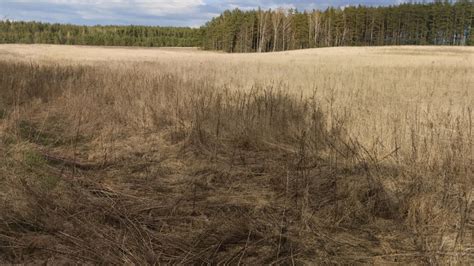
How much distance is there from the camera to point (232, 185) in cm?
409

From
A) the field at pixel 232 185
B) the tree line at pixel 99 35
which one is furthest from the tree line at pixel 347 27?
the field at pixel 232 185

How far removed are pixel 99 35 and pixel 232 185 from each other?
4776 inches

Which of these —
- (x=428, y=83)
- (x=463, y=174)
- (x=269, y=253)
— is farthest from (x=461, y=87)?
(x=269, y=253)

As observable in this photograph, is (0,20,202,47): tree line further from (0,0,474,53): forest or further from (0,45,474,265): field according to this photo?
(0,45,474,265): field

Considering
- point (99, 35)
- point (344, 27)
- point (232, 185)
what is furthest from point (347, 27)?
point (232, 185)

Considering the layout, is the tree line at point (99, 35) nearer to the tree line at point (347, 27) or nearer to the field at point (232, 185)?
the tree line at point (347, 27)

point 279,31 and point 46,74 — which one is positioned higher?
point 279,31

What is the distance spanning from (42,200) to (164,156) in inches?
76.5

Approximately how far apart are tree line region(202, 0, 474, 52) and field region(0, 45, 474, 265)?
269ft

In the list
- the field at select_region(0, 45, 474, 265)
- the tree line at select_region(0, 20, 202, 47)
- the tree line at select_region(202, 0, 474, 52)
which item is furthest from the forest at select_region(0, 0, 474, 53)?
the field at select_region(0, 45, 474, 265)

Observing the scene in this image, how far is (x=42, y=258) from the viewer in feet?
8.65

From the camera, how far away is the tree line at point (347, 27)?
87.4 meters

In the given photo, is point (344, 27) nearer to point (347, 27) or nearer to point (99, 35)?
point (347, 27)

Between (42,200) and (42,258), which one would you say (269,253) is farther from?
(42,200)
